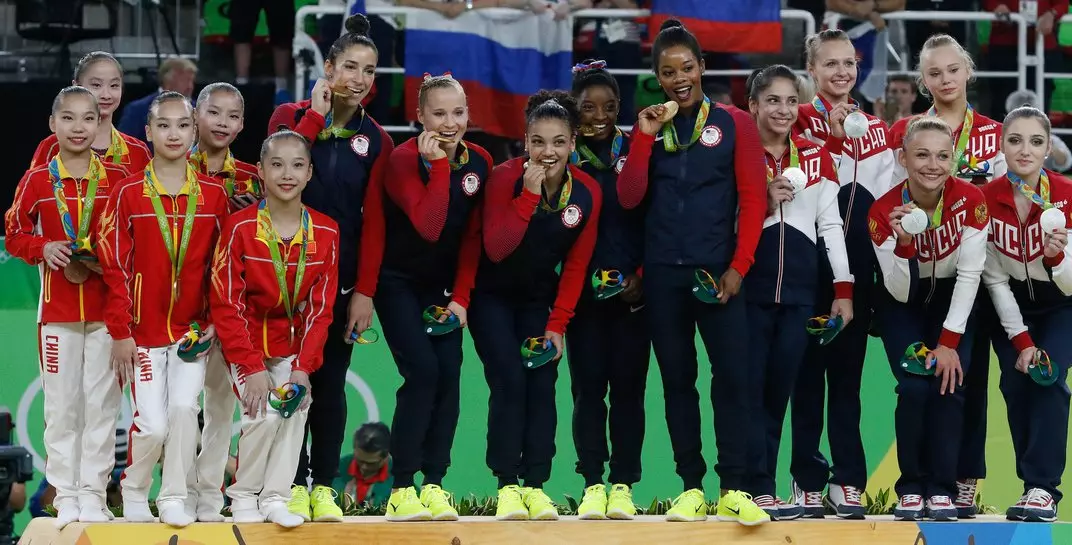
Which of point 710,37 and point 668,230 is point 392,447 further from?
point 710,37

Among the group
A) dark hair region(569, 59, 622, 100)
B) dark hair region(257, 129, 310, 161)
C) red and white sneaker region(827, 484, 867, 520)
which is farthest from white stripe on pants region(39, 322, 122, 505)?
red and white sneaker region(827, 484, 867, 520)

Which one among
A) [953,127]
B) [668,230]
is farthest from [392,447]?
[953,127]

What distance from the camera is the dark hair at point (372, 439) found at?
724 cm

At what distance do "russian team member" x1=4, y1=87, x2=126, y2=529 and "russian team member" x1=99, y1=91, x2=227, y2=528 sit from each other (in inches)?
5.5

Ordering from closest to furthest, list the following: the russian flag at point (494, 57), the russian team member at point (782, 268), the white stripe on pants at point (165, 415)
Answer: the white stripe on pants at point (165, 415), the russian team member at point (782, 268), the russian flag at point (494, 57)

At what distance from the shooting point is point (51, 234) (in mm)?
5633

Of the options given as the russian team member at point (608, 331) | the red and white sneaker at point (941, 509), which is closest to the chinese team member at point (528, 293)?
the russian team member at point (608, 331)

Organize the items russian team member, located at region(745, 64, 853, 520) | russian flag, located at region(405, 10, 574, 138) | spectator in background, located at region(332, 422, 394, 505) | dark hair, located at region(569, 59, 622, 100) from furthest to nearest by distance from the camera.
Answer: russian flag, located at region(405, 10, 574, 138), spectator in background, located at region(332, 422, 394, 505), dark hair, located at region(569, 59, 622, 100), russian team member, located at region(745, 64, 853, 520)

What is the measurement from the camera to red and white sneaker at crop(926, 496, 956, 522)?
18.9 ft

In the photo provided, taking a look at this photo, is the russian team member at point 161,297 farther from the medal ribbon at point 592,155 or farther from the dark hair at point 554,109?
the medal ribbon at point 592,155

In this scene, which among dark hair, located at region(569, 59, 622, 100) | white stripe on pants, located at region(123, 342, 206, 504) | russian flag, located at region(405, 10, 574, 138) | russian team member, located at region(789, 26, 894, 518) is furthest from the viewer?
russian flag, located at region(405, 10, 574, 138)

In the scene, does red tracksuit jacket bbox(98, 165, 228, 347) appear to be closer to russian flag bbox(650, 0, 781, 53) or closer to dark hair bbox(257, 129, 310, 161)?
dark hair bbox(257, 129, 310, 161)

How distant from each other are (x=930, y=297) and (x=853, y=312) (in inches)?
11.2

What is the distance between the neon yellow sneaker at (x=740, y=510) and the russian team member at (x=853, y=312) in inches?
18.1
